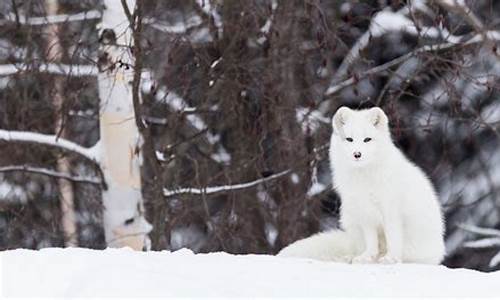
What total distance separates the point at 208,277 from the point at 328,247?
183 cm

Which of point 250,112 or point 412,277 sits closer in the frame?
point 412,277

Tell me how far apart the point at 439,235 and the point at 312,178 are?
431cm

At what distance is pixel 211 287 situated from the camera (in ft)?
19.0

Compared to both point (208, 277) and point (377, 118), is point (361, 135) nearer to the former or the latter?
point (377, 118)

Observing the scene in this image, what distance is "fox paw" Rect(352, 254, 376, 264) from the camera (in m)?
7.27

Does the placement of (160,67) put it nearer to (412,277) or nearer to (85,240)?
(85,240)

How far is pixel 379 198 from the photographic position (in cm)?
735

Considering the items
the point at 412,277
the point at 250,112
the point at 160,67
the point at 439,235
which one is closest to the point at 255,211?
the point at 250,112

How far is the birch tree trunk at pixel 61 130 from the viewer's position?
39.7ft

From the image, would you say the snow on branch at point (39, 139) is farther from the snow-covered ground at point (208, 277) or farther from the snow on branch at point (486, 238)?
the snow on branch at point (486, 238)

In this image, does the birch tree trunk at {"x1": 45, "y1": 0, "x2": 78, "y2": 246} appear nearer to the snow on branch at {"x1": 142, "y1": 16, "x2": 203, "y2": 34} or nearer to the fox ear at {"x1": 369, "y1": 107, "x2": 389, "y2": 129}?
the snow on branch at {"x1": 142, "y1": 16, "x2": 203, "y2": 34}

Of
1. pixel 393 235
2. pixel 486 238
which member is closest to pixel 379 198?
pixel 393 235

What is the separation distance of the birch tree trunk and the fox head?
463cm

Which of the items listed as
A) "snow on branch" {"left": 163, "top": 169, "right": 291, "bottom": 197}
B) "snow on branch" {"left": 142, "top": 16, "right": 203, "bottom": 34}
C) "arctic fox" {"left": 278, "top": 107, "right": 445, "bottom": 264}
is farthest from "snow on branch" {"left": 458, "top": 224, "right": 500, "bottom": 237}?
"arctic fox" {"left": 278, "top": 107, "right": 445, "bottom": 264}
